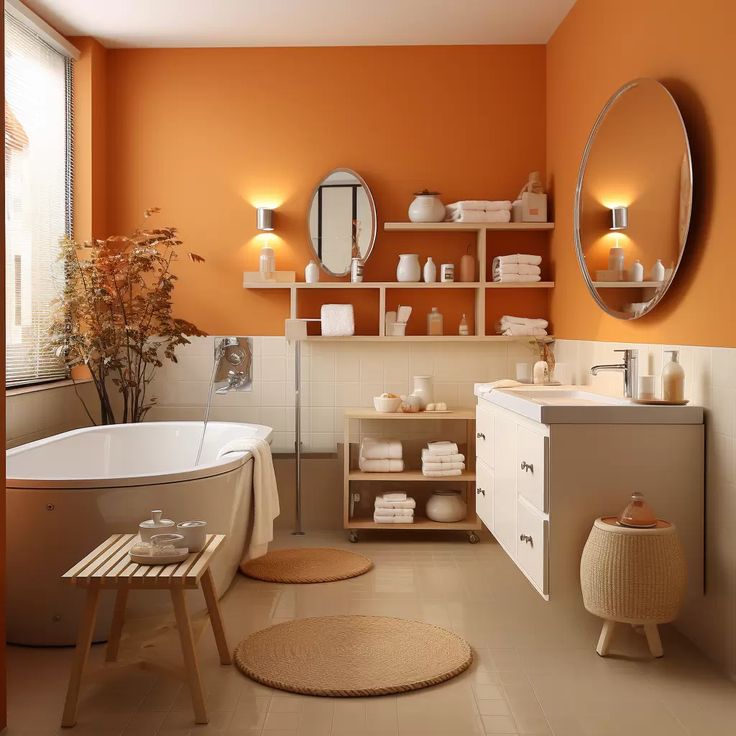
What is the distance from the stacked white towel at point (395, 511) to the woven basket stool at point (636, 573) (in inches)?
78.4

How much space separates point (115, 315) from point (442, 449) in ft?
6.57

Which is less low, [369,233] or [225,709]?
[369,233]

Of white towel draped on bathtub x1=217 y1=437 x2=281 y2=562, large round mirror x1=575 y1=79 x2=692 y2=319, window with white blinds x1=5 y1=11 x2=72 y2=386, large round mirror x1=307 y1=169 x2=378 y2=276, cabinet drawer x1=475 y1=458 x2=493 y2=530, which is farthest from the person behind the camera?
large round mirror x1=307 y1=169 x2=378 y2=276

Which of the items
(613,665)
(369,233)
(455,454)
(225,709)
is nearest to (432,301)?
(369,233)

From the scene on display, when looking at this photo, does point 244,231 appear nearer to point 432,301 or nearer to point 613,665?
point 432,301

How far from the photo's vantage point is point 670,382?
10.5ft

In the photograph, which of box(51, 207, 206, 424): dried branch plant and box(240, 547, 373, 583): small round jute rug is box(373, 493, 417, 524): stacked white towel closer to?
box(240, 547, 373, 583): small round jute rug

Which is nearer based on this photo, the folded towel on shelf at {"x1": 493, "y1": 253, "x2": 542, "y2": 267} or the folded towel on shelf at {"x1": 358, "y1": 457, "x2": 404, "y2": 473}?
the folded towel on shelf at {"x1": 358, "y1": 457, "x2": 404, "y2": 473}

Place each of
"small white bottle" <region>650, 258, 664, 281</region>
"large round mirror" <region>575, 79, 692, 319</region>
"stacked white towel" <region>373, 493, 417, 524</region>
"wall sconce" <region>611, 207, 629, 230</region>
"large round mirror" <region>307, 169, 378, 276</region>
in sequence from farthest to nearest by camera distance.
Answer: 1. "large round mirror" <region>307, 169, 378, 276</region>
2. "stacked white towel" <region>373, 493, 417, 524</region>
3. "wall sconce" <region>611, 207, 629, 230</region>
4. "small white bottle" <region>650, 258, 664, 281</region>
5. "large round mirror" <region>575, 79, 692, 319</region>

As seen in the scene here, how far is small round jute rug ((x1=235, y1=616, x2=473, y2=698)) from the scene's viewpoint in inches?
115

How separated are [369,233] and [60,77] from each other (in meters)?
2.02

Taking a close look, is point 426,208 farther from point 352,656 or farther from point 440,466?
point 352,656

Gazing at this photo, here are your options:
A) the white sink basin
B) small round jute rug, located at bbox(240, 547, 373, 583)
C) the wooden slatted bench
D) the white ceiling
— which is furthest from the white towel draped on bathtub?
the white ceiling

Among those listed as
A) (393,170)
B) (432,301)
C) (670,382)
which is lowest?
(670,382)
